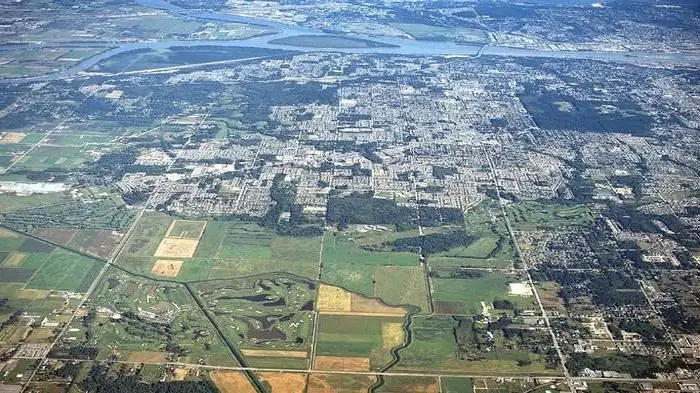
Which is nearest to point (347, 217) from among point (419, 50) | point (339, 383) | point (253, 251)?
point (253, 251)

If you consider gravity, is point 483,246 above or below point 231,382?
above

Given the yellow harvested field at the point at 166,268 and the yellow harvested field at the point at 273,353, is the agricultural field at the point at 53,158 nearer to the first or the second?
the yellow harvested field at the point at 166,268

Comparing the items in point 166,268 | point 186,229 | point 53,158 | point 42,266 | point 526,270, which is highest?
point 526,270

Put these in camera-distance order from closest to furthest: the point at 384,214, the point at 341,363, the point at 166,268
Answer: the point at 341,363, the point at 166,268, the point at 384,214

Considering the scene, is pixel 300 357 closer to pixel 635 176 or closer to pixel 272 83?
pixel 635 176

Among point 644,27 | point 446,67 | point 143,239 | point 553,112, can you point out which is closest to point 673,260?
point 553,112

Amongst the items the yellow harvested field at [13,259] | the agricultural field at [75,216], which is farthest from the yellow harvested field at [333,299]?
the yellow harvested field at [13,259]

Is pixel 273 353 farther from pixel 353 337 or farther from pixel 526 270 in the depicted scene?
pixel 526 270
